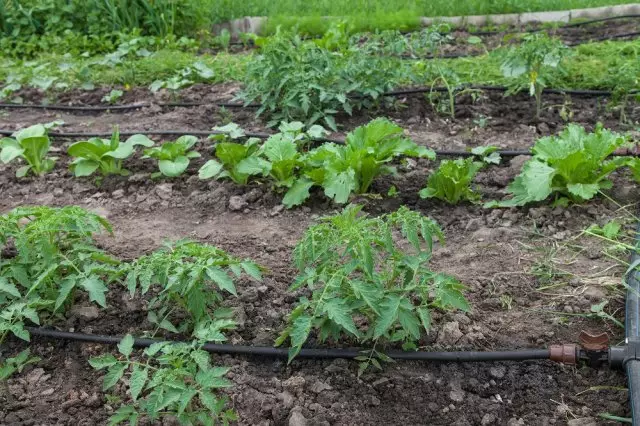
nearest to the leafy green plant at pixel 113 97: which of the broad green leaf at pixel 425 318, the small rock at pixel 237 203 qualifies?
the small rock at pixel 237 203

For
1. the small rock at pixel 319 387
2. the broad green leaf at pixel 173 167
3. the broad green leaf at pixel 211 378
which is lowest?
the small rock at pixel 319 387

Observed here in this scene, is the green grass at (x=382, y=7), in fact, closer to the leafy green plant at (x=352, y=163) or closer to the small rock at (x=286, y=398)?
the leafy green plant at (x=352, y=163)

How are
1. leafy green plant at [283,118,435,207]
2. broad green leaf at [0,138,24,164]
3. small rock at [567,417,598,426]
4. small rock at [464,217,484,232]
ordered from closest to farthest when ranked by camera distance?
1. small rock at [567,417,598,426]
2. small rock at [464,217,484,232]
3. leafy green plant at [283,118,435,207]
4. broad green leaf at [0,138,24,164]

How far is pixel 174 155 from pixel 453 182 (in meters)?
1.58

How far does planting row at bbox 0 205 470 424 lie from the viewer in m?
2.57

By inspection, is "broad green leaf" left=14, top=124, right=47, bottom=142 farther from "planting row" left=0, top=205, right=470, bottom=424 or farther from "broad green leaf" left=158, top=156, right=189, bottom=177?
"planting row" left=0, top=205, right=470, bottom=424

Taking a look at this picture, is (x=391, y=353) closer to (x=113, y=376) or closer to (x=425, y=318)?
(x=425, y=318)

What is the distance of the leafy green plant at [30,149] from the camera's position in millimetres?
4594

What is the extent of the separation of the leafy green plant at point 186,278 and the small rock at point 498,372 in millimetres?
873

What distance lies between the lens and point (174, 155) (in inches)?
179

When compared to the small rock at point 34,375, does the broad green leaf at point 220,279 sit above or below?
above

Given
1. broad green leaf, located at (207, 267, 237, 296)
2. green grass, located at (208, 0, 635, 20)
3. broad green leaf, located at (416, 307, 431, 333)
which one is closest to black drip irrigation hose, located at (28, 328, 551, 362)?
broad green leaf, located at (416, 307, 431, 333)

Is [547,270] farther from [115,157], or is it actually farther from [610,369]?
[115,157]

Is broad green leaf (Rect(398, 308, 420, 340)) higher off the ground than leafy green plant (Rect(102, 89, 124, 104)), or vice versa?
broad green leaf (Rect(398, 308, 420, 340))
